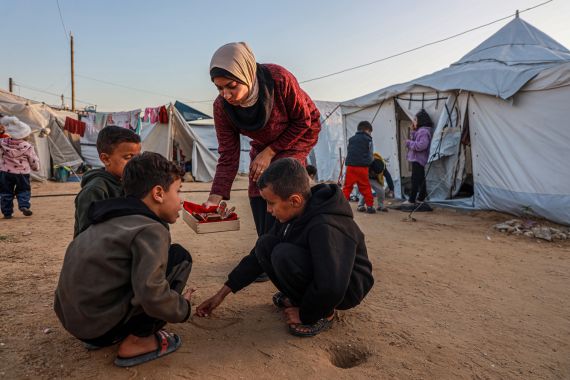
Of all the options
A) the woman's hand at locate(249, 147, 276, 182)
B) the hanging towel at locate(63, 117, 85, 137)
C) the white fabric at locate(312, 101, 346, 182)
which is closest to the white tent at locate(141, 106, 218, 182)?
the hanging towel at locate(63, 117, 85, 137)

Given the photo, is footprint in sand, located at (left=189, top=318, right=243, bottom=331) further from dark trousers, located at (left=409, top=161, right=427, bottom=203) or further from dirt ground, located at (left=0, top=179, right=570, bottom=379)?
dark trousers, located at (left=409, top=161, right=427, bottom=203)

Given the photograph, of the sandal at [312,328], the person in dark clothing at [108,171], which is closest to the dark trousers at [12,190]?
the person in dark clothing at [108,171]

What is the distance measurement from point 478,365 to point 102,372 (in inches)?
64.6

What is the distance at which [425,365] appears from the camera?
1.65 m

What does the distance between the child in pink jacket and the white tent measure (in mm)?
6232

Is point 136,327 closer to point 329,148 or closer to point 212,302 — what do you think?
point 212,302

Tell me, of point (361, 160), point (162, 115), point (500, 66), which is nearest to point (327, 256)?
point (361, 160)

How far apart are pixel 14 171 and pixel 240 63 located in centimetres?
521

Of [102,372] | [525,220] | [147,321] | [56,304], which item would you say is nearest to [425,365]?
[147,321]

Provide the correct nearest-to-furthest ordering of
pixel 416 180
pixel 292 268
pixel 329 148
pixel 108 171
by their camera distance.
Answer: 1. pixel 292 268
2. pixel 108 171
3. pixel 416 180
4. pixel 329 148

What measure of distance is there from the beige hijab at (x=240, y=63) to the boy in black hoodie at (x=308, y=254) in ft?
1.59

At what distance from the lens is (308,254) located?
5.89 ft

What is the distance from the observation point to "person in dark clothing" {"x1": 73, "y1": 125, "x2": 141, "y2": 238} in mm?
1932

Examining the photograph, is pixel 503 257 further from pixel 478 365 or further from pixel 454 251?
pixel 478 365
